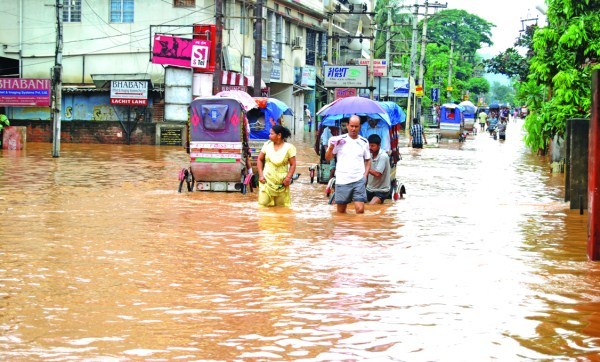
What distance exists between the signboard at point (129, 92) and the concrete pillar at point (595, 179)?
103ft

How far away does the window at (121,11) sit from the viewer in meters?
40.9

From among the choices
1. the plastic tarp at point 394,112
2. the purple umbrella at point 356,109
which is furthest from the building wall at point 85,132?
the purple umbrella at point 356,109

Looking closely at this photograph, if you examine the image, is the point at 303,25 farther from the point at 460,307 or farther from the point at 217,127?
the point at 460,307

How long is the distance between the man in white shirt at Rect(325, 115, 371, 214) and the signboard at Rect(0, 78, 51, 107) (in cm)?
2657

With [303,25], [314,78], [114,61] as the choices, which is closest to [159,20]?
[114,61]

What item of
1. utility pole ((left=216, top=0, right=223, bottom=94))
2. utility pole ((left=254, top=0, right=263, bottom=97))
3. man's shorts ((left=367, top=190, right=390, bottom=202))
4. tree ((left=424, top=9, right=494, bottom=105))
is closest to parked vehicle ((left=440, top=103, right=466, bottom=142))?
utility pole ((left=216, top=0, right=223, bottom=94))

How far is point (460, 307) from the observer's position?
7.60 m

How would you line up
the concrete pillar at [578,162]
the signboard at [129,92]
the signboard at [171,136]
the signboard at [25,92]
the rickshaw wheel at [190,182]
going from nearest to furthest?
1. the concrete pillar at [578,162]
2. the rickshaw wheel at [190,182]
3. the signboard at [25,92]
4. the signboard at [171,136]
5. the signboard at [129,92]

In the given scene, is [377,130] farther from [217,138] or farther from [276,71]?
[276,71]

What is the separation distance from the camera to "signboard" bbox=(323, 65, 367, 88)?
3841 centimetres

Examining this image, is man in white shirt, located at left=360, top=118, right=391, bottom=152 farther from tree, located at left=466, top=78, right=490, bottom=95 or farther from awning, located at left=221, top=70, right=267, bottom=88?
tree, located at left=466, top=78, right=490, bottom=95

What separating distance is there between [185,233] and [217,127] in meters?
5.99

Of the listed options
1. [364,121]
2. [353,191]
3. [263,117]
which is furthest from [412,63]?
[353,191]

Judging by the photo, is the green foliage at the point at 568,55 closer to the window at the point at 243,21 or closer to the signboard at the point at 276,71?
the window at the point at 243,21
